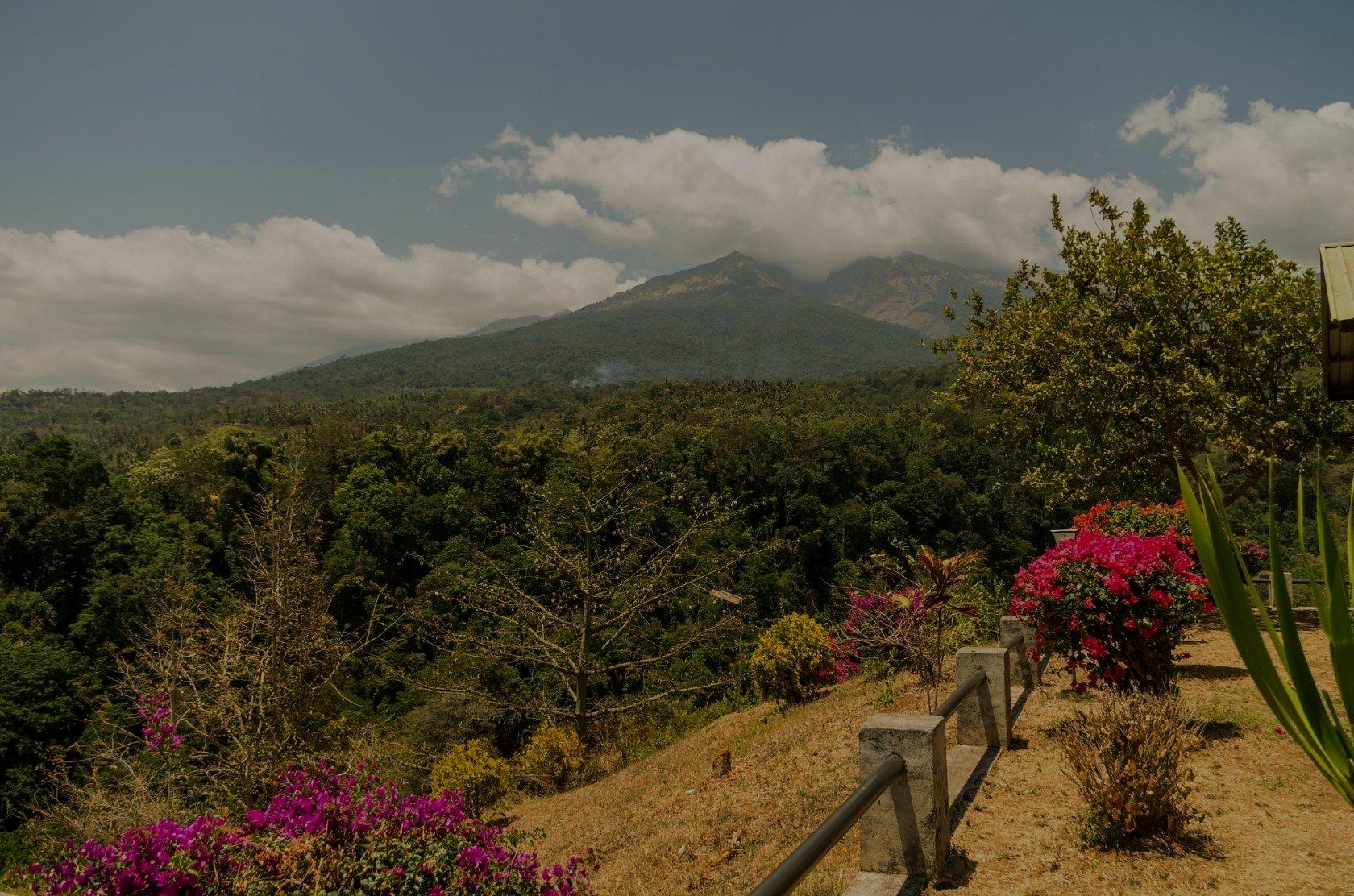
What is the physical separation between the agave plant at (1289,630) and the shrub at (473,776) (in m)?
11.9

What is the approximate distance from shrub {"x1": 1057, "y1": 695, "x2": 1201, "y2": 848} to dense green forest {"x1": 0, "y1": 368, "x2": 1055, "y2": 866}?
438 cm

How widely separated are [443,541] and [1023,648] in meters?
39.9

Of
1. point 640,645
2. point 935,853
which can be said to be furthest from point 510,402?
point 935,853

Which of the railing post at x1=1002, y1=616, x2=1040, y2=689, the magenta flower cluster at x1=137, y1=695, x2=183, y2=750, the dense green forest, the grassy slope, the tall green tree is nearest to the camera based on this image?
the grassy slope

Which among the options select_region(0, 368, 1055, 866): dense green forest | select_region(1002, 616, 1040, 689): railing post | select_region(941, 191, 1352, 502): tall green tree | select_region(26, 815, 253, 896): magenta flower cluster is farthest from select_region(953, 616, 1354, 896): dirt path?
select_region(941, 191, 1352, 502): tall green tree

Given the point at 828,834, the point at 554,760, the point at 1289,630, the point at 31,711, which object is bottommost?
the point at 31,711

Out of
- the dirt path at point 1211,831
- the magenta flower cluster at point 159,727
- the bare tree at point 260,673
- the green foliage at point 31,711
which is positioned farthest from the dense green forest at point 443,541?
the dirt path at point 1211,831

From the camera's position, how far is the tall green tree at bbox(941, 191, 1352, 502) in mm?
10625

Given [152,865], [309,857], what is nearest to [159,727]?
[152,865]

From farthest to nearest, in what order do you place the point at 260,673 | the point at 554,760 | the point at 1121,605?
the point at 554,760 < the point at 260,673 < the point at 1121,605

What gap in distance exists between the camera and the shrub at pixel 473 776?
11.8 metres

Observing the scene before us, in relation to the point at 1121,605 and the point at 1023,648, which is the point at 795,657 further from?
the point at 1121,605

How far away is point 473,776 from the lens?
1184 centimetres

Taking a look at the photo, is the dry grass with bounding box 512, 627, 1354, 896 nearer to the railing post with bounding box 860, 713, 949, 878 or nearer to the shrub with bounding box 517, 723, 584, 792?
the railing post with bounding box 860, 713, 949, 878
